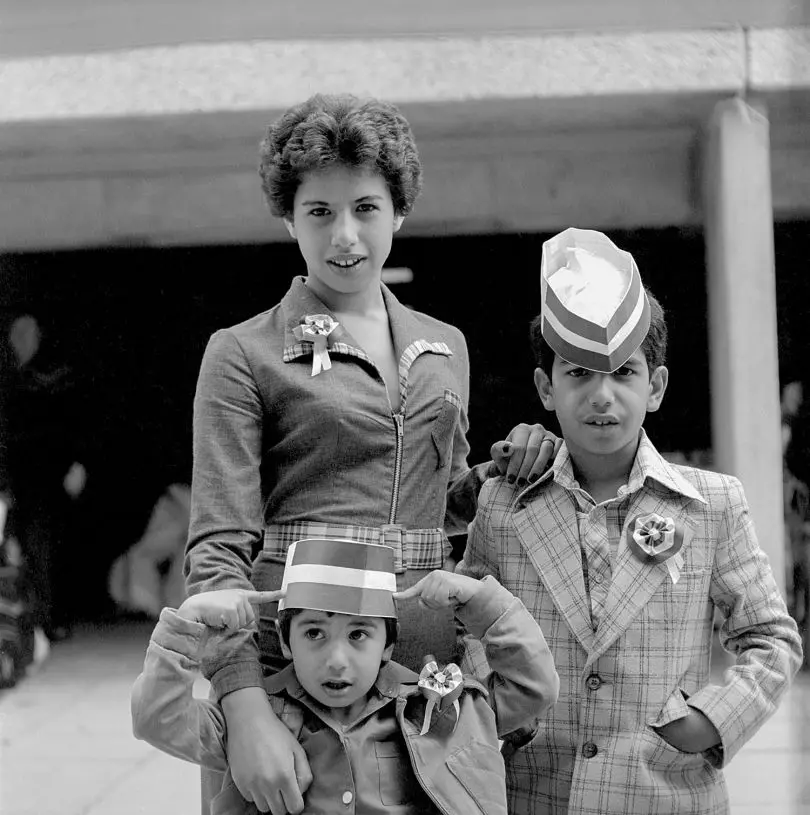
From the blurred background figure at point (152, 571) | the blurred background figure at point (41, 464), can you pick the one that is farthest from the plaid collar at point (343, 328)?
the blurred background figure at point (152, 571)

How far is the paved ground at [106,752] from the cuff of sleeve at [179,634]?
1892mm

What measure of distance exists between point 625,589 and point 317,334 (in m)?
0.60

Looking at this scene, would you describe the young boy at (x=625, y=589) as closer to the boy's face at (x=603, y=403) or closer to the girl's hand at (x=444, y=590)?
the boy's face at (x=603, y=403)

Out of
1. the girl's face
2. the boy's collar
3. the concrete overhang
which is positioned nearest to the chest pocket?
the girl's face

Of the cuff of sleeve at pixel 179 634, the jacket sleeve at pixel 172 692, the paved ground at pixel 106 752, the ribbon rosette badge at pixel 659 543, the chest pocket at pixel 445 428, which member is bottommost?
the paved ground at pixel 106 752

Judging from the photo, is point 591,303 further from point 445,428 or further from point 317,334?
point 317,334

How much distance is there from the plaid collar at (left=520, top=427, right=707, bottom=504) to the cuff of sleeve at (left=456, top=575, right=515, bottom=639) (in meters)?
0.25

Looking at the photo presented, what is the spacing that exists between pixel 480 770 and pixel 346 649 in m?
0.25

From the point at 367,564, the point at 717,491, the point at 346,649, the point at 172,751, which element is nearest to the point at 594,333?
the point at 717,491

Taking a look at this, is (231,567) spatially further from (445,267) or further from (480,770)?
(445,267)

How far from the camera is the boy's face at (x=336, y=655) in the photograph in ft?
4.76

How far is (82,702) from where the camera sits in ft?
12.6

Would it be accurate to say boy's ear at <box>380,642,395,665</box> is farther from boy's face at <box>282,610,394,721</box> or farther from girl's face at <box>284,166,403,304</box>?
girl's face at <box>284,166,403,304</box>

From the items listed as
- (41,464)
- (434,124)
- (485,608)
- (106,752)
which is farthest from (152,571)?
(485,608)
